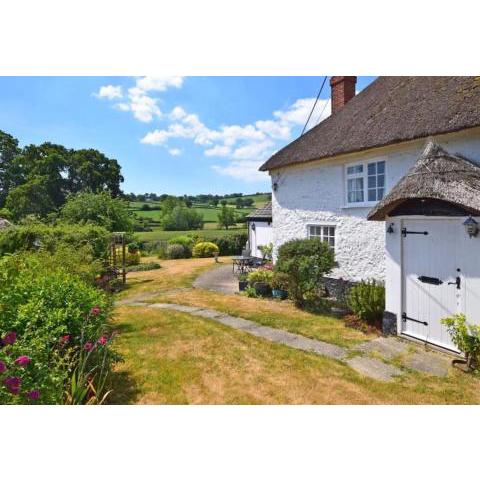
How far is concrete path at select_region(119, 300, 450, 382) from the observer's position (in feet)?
16.1

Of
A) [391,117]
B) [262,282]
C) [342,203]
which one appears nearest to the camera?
[391,117]

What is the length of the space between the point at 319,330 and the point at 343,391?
9.01ft

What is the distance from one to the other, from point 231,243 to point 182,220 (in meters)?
16.6

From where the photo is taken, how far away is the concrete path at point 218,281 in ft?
40.1

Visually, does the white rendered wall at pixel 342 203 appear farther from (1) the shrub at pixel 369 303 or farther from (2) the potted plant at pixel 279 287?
(2) the potted plant at pixel 279 287

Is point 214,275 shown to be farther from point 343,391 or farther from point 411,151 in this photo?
point 343,391

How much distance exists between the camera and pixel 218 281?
13.8m

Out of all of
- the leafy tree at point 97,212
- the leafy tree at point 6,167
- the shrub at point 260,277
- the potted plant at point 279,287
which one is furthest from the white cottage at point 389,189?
the leafy tree at point 6,167

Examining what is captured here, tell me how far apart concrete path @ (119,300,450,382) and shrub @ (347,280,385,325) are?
916 mm

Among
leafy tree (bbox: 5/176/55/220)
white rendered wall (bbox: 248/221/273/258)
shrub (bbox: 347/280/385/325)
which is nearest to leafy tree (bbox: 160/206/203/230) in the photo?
leafy tree (bbox: 5/176/55/220)

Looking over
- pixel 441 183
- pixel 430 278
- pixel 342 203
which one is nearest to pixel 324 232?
pixel 342 203

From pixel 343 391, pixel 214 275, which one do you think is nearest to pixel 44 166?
pixel 214 275

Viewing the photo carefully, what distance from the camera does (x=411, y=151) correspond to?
774 cm

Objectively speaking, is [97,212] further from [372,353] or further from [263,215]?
[372,353]
